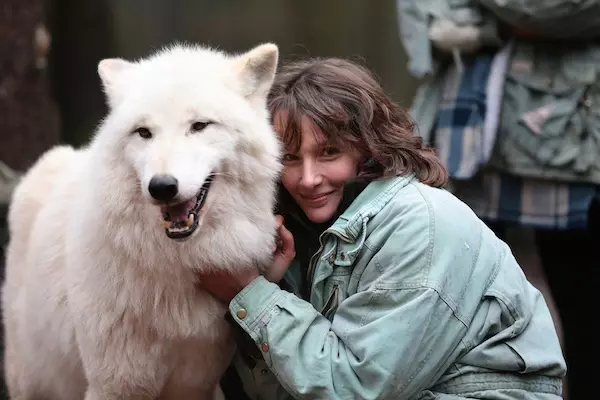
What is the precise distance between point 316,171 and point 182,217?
572 mm

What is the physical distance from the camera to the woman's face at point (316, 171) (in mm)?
2773

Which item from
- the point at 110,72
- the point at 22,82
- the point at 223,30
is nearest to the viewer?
the point at 110,72

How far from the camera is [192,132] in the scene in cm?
248

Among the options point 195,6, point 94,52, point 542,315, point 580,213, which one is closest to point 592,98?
point 580,213

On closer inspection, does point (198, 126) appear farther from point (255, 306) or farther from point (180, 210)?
point (255, 306)

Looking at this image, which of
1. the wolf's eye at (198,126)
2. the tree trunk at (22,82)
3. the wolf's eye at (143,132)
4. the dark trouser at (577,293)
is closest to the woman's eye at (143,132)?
the wolf's eye at (143,132)

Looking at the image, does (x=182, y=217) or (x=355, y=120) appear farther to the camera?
(x=355, y=120)

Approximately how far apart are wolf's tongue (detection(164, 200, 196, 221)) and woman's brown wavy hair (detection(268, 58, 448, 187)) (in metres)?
0.51

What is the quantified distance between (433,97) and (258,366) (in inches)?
85.0

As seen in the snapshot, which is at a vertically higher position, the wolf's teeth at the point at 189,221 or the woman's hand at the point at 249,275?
the wolf's teeth at the point at 189,221

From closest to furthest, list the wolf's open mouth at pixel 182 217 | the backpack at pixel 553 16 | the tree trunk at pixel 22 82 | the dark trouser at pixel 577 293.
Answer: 1. the wolf's open mouth at pixel 182 217
2. the backpack at pixel 553 16
3. the dark trouser at pixel 577 293
4. the tree trunk at pixel 22 82

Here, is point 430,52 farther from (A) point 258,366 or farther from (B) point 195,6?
(B) point 195,6

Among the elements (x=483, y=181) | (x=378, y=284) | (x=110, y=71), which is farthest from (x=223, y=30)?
(x=378, y=284)

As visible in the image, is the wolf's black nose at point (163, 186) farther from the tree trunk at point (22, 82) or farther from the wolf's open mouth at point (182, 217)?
the tree trunk at point (22, 82)
